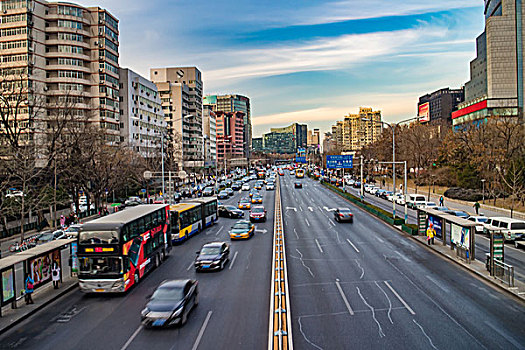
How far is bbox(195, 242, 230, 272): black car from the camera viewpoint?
21.2m

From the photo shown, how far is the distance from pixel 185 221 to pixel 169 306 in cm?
1730

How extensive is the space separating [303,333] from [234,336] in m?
2.28

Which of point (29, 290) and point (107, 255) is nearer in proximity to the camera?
point (29, 290)

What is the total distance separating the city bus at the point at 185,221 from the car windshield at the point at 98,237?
1159cm

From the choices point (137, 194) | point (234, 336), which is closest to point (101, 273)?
point (234, 336)

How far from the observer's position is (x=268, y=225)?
37.6 meters

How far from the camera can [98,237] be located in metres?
17.5

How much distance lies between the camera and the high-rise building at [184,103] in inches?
4985

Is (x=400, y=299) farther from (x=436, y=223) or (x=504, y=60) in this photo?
(x=504, y=60)

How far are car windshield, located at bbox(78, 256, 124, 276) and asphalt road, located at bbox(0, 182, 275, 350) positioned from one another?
1306 mm

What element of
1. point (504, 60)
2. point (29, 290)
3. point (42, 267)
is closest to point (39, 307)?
point (29, 290)

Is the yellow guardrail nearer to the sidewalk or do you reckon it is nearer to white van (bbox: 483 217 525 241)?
the sidewalk

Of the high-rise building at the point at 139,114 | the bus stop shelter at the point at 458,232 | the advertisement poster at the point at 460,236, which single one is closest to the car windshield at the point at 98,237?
the bus stop shelter at the point at 458,232

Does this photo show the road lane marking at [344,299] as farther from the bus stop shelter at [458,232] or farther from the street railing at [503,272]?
the bus stop shelter at [458,232]
